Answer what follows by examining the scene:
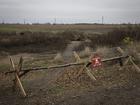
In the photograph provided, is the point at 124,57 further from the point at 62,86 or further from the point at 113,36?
the point at 113,36

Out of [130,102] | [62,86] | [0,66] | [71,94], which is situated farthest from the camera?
[0,66]

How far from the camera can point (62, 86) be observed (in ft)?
34.3

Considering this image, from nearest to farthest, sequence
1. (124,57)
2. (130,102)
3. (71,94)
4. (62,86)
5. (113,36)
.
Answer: (130,102), (71,94), (62,86), (124,57), (113,36)

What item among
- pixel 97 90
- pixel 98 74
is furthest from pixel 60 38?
pixel 97 90

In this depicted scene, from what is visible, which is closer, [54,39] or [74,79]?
[74,79]

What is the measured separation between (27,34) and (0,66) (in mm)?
20290

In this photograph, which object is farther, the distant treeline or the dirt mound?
the distant treeline

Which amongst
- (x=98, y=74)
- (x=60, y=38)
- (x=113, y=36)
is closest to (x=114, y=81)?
(x=98, y=74)

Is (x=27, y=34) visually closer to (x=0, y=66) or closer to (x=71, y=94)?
(x=0, y=66)

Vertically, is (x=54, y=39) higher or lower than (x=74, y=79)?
lower

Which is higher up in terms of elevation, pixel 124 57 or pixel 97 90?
pixel 124 57

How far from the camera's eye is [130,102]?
8.34 meters

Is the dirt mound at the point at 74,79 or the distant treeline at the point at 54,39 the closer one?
the dirt mound at the point at 74,79

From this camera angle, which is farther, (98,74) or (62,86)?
(98,74)
